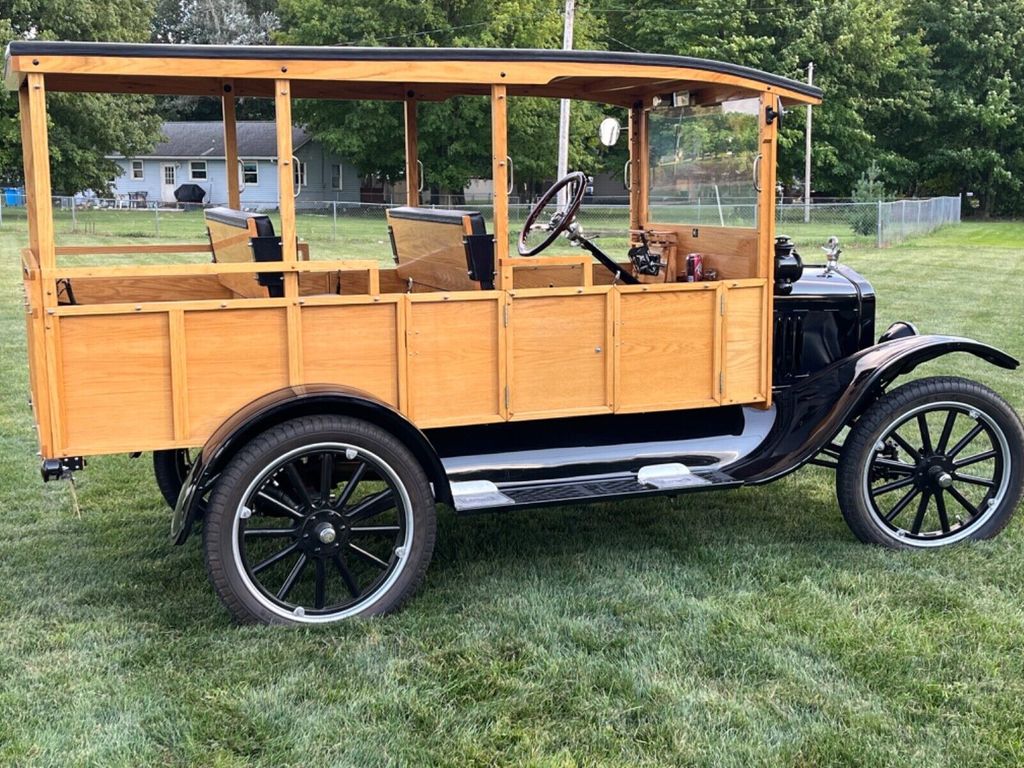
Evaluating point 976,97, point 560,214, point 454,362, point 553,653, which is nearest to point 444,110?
point 976,97

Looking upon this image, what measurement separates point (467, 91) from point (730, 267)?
145 cm

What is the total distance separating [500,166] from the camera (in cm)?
423

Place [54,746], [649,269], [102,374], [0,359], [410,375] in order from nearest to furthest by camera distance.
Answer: [54,746], [102,374], [410,375], [649,269], [0,359]

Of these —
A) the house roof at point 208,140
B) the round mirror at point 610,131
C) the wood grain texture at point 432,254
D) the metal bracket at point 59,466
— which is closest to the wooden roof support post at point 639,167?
the round mirror at point 610,131

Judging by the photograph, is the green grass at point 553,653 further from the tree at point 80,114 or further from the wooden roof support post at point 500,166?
the tree at point 80,114

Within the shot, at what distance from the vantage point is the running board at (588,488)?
13.9ft

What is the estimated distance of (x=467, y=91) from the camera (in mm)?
4820

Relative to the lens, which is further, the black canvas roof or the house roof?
the house roof

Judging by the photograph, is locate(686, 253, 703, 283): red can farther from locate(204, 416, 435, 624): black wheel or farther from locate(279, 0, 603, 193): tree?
locate(279, 0, 603, 193): tree

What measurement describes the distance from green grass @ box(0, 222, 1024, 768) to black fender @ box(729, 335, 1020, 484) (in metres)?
0.42

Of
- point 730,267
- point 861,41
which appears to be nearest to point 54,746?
point 730,267

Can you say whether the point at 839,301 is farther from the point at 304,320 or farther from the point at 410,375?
the point at 304,320

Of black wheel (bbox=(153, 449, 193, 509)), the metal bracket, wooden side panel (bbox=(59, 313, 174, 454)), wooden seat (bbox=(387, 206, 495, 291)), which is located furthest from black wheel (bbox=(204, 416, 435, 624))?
black wheel (bbox=(153, 449, 193, 509))

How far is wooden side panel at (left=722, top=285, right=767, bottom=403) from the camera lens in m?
4.63
